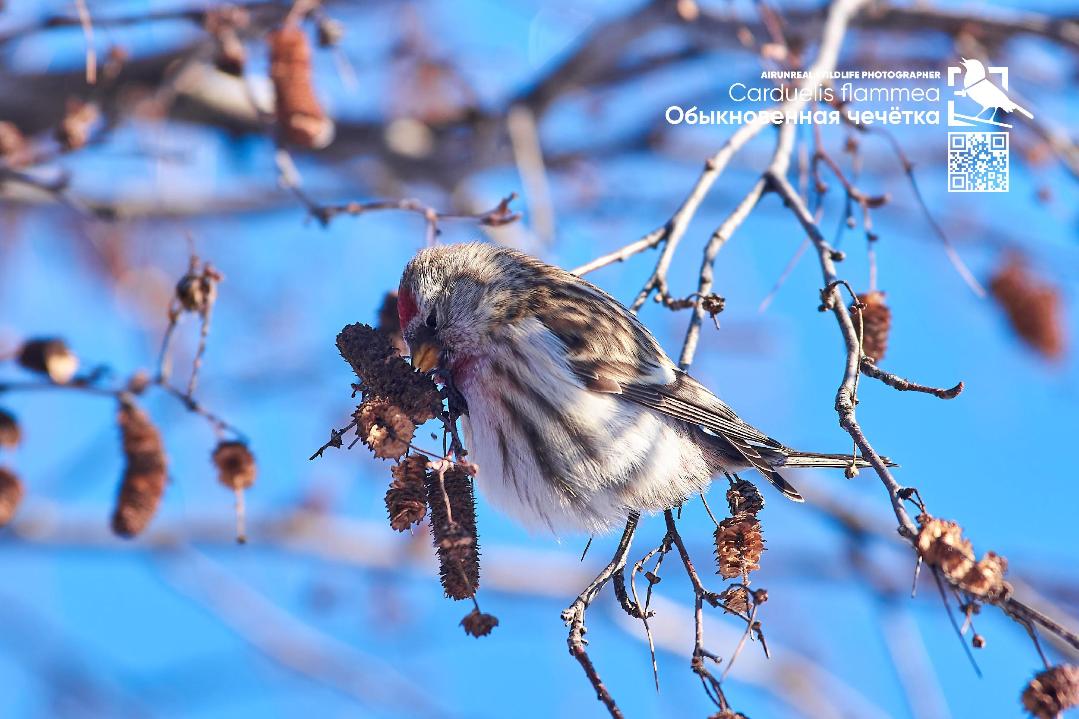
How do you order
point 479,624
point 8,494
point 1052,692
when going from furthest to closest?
point 8,494, point 479,624, point 1052,692

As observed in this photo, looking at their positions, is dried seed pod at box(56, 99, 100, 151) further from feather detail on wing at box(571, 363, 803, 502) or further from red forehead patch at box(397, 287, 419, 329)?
feather detail on wing at box(571, 363, 803, 502)

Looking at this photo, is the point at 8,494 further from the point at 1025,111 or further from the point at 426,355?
the point at 1025,111

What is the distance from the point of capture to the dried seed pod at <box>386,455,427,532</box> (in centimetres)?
128

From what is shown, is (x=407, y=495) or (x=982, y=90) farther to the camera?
(x=982, y=90)

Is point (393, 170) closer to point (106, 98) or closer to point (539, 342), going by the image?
point (106, 98)

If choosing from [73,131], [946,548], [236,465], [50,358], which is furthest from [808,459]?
[73,131]

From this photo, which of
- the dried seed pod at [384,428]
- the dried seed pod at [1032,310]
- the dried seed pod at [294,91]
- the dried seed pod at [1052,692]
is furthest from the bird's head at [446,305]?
the dried seed pod at [1032,310]

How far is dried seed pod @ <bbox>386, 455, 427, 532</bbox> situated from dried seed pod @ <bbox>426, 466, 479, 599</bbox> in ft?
0.06

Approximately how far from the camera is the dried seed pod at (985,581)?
1.07m

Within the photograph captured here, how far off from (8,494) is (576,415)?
3.34 feet

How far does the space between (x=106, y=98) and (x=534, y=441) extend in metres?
2.50

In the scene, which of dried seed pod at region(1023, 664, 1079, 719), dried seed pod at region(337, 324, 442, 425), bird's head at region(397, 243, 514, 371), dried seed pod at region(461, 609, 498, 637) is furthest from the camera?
bird's head at region(397, 243, 514, 371)

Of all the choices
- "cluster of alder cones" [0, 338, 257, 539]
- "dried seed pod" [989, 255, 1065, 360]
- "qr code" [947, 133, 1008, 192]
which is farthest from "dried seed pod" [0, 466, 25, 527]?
"qr code" [947, 133, 1008, 192]

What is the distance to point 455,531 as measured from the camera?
1262mm
